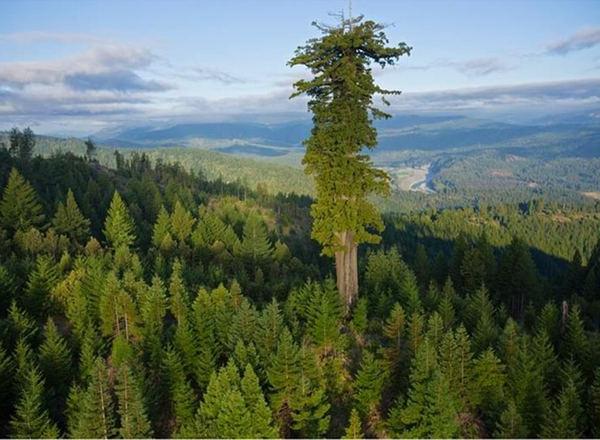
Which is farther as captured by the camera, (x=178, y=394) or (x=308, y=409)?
(x=178, y=394)

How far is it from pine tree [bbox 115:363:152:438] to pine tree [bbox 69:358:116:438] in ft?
1.79

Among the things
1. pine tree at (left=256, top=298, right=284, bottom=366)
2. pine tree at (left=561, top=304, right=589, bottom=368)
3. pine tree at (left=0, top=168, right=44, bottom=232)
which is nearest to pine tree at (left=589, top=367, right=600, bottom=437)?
pine tree at (left=561, top=304, right=589, bottom=368)

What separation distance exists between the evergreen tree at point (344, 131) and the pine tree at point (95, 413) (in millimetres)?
14238

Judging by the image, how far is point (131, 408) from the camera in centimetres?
2080

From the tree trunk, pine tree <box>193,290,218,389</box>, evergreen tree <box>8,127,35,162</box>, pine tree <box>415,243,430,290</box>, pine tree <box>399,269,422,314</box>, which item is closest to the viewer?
pine tree <box>193,290,218,389</box>

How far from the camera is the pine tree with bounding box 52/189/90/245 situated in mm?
67188

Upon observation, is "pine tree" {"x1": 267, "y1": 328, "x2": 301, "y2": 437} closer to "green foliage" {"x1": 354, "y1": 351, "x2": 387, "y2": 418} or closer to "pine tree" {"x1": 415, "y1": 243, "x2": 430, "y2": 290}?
"green foliage" {"x1": 354, "y1": 351, "x2": 387, "y2": 418}

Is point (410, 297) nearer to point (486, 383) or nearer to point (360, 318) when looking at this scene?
point (360, 318)

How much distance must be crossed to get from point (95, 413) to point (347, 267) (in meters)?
16.1

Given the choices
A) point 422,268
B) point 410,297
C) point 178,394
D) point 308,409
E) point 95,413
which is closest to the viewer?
point 95,413

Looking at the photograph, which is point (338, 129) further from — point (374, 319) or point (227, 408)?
point (227, 408)

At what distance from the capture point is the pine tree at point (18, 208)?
63.4m

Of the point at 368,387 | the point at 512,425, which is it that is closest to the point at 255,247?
the point at 368,387

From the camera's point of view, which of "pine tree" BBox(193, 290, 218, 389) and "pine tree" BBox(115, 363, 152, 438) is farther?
"pine tree" BBox(193, 290, 218, 389)
